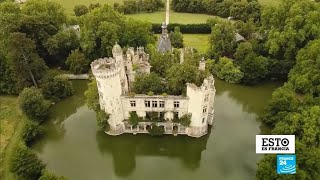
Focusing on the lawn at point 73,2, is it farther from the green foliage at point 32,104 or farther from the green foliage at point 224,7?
the green foliage at point 32,104

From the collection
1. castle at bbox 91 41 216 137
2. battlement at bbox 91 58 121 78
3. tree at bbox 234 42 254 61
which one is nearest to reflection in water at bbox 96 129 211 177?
castle at bbox 91 41 216 137

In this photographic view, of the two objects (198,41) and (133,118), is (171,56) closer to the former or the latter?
(133,118)

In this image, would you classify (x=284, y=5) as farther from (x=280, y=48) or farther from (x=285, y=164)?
(x=285, y=164)

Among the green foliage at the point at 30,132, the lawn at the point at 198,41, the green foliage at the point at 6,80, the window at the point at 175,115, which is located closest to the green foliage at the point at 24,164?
the green foliage at the point at 30,132

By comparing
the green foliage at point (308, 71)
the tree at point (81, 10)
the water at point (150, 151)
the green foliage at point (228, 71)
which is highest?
the tree at point (81, 10)

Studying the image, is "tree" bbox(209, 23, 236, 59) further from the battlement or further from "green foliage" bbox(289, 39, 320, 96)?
the battlement

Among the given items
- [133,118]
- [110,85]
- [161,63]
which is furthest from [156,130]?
[161,63]
